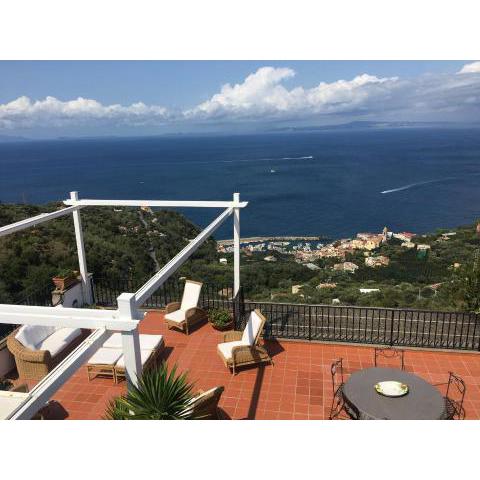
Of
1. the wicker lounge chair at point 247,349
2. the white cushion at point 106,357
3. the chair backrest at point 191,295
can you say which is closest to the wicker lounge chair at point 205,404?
the wicker lounge chair at point 247,349

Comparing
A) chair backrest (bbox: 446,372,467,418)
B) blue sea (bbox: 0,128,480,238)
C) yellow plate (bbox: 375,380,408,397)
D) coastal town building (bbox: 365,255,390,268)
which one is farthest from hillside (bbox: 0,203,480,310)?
blue sea (bbox: 0,128,480,238)

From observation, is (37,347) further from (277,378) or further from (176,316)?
(277,378)

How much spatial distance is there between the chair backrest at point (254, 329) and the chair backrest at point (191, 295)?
63.3 inches

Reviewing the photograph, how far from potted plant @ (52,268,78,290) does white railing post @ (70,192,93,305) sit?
0.27 metres

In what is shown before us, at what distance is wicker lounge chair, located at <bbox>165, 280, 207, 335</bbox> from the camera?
752 cm

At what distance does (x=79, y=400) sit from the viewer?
5.57 metres

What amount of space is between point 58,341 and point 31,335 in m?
0.44

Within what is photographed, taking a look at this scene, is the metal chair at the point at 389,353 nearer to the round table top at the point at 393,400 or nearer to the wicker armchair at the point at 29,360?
the round table top at the point at 393,400

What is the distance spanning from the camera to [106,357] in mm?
6043

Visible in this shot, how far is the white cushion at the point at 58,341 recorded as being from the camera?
6453mm

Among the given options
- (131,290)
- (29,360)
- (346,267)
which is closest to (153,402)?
(29,360)

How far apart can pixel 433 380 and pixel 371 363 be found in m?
0.91
